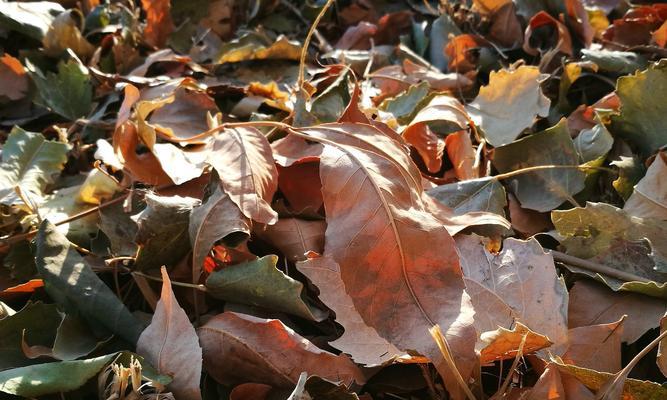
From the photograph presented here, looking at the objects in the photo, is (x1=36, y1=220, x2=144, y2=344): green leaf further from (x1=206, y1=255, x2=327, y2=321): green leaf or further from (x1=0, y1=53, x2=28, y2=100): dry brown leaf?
(x1=0, y1=53, x2=28, y2=100): dry brown leaf

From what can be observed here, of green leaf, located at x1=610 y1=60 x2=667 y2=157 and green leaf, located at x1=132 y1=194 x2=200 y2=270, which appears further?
green leaf, located at x1=610 y1=60 x2=667 y2=157

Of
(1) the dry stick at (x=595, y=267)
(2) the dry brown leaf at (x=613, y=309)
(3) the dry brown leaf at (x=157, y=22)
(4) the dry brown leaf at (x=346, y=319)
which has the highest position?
(3) the dry brown leaf at (x=157, y=22)

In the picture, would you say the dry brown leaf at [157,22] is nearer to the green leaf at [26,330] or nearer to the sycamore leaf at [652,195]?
the green leaf at [26,330]

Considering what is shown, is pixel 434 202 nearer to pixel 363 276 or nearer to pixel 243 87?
pixel 363 276

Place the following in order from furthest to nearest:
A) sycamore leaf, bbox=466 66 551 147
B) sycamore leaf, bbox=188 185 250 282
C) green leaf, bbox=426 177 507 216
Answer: sycamore leaf, bbox=466 66 551 147
green leaf, bbox=426 177 507 216
sycamore leaf, bbox=188 185 250 282

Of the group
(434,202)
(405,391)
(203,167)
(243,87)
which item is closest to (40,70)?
(243,87)

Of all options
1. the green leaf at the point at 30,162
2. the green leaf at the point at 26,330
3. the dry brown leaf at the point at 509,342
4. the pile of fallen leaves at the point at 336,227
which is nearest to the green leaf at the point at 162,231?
the pile of fallen leaves at the point at 336,227

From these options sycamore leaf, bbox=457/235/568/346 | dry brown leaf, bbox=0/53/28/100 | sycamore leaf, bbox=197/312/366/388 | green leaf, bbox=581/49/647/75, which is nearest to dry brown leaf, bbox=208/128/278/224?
sycamore leaf, bbox=197/312/366/388

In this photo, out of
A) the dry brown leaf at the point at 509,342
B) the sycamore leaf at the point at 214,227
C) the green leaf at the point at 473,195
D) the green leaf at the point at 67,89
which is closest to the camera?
the dry brown leaf at the point at 509,342
